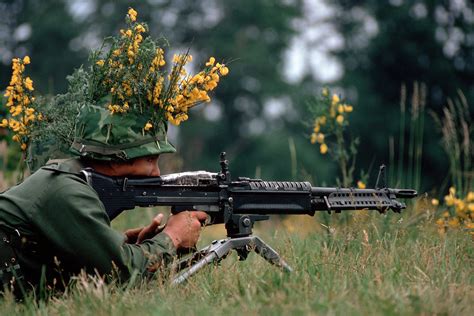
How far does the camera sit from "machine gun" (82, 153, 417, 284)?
498 centimetres

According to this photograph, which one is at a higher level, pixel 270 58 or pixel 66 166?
pixel 270 58

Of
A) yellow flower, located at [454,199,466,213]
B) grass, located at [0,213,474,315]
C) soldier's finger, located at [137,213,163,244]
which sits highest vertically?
soldier's finger, located at [137,213,163,244]

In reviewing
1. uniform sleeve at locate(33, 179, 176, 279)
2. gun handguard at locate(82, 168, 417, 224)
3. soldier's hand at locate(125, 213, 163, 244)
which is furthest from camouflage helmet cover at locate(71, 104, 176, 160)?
soldier's hand at locate(125, 213, 163, 244)

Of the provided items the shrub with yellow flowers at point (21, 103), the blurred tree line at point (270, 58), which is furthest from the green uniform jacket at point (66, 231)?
the blurred tree line at point (270, 58)

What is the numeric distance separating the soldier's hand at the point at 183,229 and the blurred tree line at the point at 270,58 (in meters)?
22.1

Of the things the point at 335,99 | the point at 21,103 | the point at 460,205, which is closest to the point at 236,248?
the point at 460,205

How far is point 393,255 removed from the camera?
5441mm

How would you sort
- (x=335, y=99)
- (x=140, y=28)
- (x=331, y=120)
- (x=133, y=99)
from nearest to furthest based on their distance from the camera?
(x=133, y=99)
(x=140, y=28)
(x=335, y=99)
(x=331, y=120)

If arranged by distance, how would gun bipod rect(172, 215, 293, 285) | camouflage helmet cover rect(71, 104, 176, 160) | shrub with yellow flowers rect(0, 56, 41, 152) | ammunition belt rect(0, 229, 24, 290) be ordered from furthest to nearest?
shrub with yellow flowers rect(0, 56, 41, 152), gun bipod rect(172, 215, 293, 285), camouflage helmet cover rect(71, 104, 176, 160), ammunition belt rect(0, 229, 24, 290)

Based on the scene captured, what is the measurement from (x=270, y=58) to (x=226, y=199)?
2978 centimetres

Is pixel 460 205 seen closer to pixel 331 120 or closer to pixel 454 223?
pixel 454 223

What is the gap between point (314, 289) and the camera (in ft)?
14.8

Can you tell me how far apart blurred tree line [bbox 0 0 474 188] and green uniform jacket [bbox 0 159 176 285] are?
22.0m

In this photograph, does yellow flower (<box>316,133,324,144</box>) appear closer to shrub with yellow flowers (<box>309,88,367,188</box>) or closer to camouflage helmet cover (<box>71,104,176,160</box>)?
shrub with yellow flowers (<box>309,88,367,188</box>)
